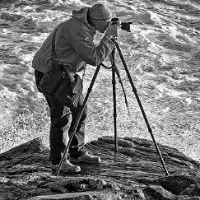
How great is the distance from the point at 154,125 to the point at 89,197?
20.5 ft

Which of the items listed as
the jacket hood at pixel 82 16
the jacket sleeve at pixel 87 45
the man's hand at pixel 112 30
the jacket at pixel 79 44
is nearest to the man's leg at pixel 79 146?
the jacket at pixel 79 44

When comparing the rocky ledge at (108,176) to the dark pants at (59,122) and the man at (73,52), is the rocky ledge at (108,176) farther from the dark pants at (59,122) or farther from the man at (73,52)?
the man at (73,52)

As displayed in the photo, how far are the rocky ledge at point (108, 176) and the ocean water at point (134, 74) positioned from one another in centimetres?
198

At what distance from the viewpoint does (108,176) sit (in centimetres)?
620

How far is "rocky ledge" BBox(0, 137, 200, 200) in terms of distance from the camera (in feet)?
16.9

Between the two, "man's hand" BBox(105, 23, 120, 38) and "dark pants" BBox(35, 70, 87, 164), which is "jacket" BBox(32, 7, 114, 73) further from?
"dark pants" BBox(35, 70, 87, 164)

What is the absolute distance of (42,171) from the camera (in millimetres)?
6336

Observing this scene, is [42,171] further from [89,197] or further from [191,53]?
[191,53]

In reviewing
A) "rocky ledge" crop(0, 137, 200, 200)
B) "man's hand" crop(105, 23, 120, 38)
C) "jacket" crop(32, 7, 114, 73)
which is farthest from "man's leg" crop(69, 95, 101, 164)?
"man's hand" crop(105, 23, 120, 38)

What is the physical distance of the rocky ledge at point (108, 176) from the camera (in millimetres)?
5137

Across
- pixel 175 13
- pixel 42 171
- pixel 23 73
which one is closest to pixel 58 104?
pixel 42 171

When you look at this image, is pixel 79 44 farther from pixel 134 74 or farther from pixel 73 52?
pixel 134 74

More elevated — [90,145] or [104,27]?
[104,27]

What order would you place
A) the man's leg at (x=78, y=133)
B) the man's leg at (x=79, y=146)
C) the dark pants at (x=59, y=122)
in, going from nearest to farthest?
the dark pants at (x=59, y=122), the man's leg at (x=78, y=133), the man's leg at (x=79, y=146)
